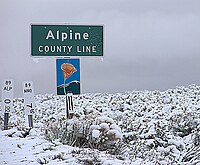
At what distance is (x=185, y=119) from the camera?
1647 centimetres

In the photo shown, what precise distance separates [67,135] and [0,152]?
1.67m

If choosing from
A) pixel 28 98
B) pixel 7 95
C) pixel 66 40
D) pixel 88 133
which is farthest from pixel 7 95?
pixel 88 133

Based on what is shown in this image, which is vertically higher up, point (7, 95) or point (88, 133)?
point (7, 95)

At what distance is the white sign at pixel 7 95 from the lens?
1402 cm

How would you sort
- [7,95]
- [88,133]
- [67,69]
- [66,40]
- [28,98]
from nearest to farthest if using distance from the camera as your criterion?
1. [88,133]
2. [66,40]
3. [67,69]
4. [28,98]
5. [7,95]

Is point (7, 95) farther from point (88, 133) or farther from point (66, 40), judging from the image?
point (88, 133)

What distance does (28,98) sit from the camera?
45.6 feet

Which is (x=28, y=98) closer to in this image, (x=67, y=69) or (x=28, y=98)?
(x=28, y=98)

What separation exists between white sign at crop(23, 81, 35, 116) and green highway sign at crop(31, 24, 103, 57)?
294 cm

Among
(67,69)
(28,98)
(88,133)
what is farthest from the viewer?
(28,98)

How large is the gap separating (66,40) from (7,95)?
12.4 feet

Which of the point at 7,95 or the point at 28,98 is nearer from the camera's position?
the point at 28,98

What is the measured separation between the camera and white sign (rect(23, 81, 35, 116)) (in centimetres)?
1376

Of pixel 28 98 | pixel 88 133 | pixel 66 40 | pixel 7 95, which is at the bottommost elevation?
pixel 88 133
